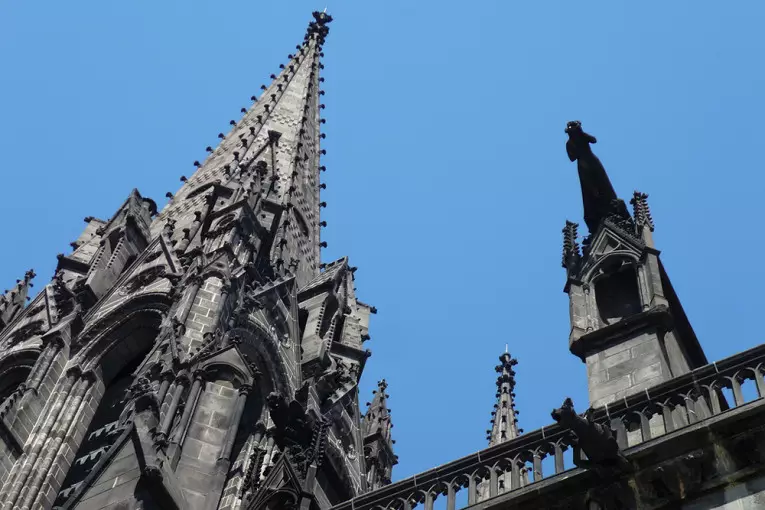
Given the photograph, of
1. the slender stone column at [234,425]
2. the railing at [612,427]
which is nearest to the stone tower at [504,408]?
the slender stone column at [234,425]

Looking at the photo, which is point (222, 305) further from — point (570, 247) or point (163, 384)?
point (570, 247)

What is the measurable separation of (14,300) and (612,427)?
19.8 meters

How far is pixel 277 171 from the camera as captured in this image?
102ft

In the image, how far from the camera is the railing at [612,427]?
33.3 ft

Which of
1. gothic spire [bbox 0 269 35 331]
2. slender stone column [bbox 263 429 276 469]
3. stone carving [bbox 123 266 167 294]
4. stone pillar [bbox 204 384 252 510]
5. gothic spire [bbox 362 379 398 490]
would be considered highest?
gothic spire [bbox 0 269 35 331]

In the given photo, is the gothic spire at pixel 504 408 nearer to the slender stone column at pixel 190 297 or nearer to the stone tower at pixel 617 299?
the slender stone column at pixel 190 297

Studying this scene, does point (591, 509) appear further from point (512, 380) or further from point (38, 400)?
point (512, 380)

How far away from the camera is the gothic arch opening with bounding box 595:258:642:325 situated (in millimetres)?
13070

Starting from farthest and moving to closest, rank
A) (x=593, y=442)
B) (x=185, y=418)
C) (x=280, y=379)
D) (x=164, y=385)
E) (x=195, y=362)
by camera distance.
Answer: (x=280, y=379) < (x=195, y=362) < (x=164, y=385) < (x=185, y=418) < (x=593, y=442)

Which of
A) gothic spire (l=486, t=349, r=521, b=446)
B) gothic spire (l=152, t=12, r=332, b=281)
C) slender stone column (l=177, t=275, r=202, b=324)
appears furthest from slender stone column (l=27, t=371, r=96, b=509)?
gothic spire (l=486, t=349, r=521, b=446)

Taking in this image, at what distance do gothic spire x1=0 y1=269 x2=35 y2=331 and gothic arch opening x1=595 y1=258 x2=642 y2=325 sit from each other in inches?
620

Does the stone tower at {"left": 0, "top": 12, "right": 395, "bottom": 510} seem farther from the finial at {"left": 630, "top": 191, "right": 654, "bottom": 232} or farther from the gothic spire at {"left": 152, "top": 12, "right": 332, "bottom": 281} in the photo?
the finial at {"left": 630, "top": 191, "right": 654, "bottom": 232}

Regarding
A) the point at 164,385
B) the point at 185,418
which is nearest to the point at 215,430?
the point at 185,418

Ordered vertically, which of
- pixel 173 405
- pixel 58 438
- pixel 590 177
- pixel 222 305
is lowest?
pixel 173 405
